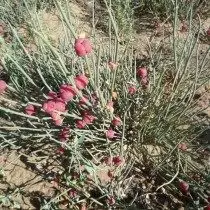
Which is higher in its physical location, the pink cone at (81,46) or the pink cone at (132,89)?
the pink cone at (81,46)

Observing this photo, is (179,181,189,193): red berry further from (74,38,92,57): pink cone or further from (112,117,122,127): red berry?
(74,38,92,57): pink cone

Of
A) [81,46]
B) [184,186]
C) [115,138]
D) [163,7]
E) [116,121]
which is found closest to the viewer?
[81,46]

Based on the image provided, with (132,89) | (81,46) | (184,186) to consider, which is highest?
(81,46)

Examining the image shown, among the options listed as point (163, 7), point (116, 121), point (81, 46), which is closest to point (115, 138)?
point (116, 121)

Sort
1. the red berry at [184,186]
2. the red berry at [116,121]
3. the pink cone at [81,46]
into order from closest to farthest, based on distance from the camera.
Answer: the pink cone at [81,46]
the red berry at [184,186]
the red berry at [116,121]

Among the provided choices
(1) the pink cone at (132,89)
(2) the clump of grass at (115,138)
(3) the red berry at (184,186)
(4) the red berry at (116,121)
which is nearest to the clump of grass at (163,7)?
(2) the clump of grass at (115,138)

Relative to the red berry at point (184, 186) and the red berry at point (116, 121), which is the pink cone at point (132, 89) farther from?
the red berry at point (184, 186)

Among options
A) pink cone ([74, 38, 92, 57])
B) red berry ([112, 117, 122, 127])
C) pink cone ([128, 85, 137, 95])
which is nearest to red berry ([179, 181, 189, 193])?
red berry ([112, 117, 122, 127])

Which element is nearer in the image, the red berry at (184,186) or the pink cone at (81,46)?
the pink cone at (81,46)

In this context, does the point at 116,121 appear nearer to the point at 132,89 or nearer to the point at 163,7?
the point at 132,89

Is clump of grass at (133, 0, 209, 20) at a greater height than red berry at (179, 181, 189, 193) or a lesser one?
greater

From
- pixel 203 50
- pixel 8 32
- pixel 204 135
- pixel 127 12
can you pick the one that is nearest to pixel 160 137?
pixel 204 135

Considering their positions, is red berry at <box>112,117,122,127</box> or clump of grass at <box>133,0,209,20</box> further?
clump of grass at <box>133,0,209,20</box>

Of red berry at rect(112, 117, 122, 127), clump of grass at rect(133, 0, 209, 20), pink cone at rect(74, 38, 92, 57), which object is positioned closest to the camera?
pink cone at rect(74, 38, 92, 57)
